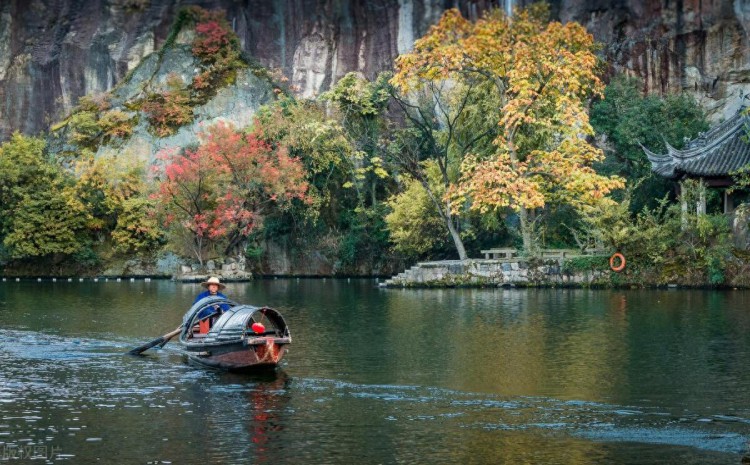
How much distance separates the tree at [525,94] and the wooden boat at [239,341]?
2429 cm

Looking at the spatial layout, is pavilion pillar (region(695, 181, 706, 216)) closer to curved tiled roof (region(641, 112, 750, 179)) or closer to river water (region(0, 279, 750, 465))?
curved tiled roof (region(641, 112, 750, 179))

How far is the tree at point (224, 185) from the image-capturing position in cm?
6134

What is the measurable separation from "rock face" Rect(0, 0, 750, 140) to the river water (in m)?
26.4

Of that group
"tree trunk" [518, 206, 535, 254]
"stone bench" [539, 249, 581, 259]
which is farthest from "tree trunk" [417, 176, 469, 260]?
"stone bench" [539, 249, 581, 259]

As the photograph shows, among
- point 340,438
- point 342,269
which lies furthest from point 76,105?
point 340,438

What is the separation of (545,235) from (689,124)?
10.3 m

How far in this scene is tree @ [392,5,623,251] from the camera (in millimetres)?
49875

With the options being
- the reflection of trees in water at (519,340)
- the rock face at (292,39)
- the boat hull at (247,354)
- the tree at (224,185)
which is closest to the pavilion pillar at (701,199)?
the reflection of trees in water at (519,340)

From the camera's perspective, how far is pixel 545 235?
54375 millimetres

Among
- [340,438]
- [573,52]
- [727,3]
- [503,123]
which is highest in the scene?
[727,3]

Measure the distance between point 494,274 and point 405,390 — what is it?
28.9 meters

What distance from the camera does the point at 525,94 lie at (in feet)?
164

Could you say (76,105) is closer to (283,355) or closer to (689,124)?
(689,124)

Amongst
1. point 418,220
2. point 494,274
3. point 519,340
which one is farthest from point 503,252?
point 519,340
